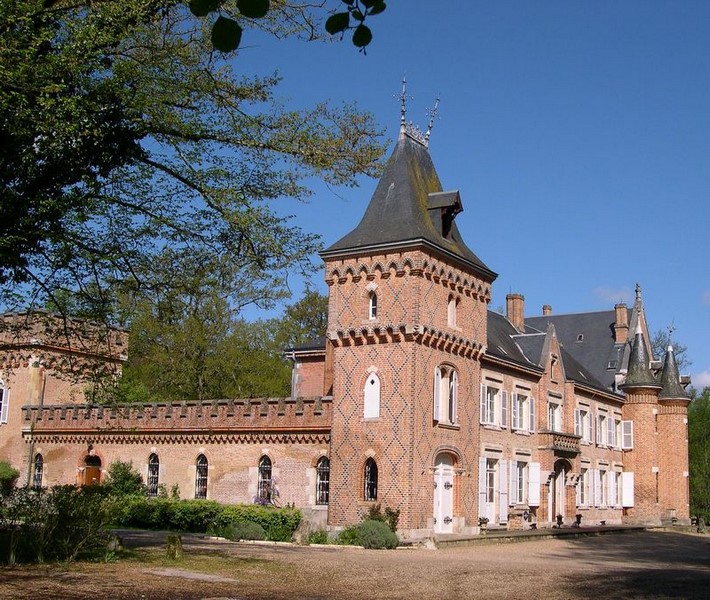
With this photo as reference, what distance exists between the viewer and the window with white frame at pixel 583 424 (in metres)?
40.8

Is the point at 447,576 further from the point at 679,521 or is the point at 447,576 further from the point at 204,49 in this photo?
the point at 679,521

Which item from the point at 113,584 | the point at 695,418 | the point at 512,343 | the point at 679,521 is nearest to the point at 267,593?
the point at 113,584

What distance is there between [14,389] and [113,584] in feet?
90.6

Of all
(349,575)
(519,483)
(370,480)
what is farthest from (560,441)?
(349,575)

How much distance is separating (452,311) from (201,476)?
1103cm

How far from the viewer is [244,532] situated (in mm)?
24875

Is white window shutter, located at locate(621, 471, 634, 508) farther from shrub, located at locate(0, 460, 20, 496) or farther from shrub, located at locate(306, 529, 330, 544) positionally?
shrub, located at locate(0, 460, 20, 496)

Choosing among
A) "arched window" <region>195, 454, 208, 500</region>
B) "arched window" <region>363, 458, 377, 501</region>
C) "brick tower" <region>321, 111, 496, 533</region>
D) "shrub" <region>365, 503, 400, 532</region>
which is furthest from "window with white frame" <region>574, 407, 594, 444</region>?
"arched window" <region>195, 454, 208, 500</region>

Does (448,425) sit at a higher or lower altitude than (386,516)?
higher

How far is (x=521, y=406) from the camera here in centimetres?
3609

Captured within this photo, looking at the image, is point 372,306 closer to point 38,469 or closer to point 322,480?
point 322,480

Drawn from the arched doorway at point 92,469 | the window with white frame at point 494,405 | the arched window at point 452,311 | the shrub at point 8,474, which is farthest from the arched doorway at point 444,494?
the shrub at point 8,474

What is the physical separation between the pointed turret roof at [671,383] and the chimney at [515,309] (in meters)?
8.96

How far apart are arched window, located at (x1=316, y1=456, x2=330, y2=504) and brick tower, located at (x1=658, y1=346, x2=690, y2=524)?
74.1ft
